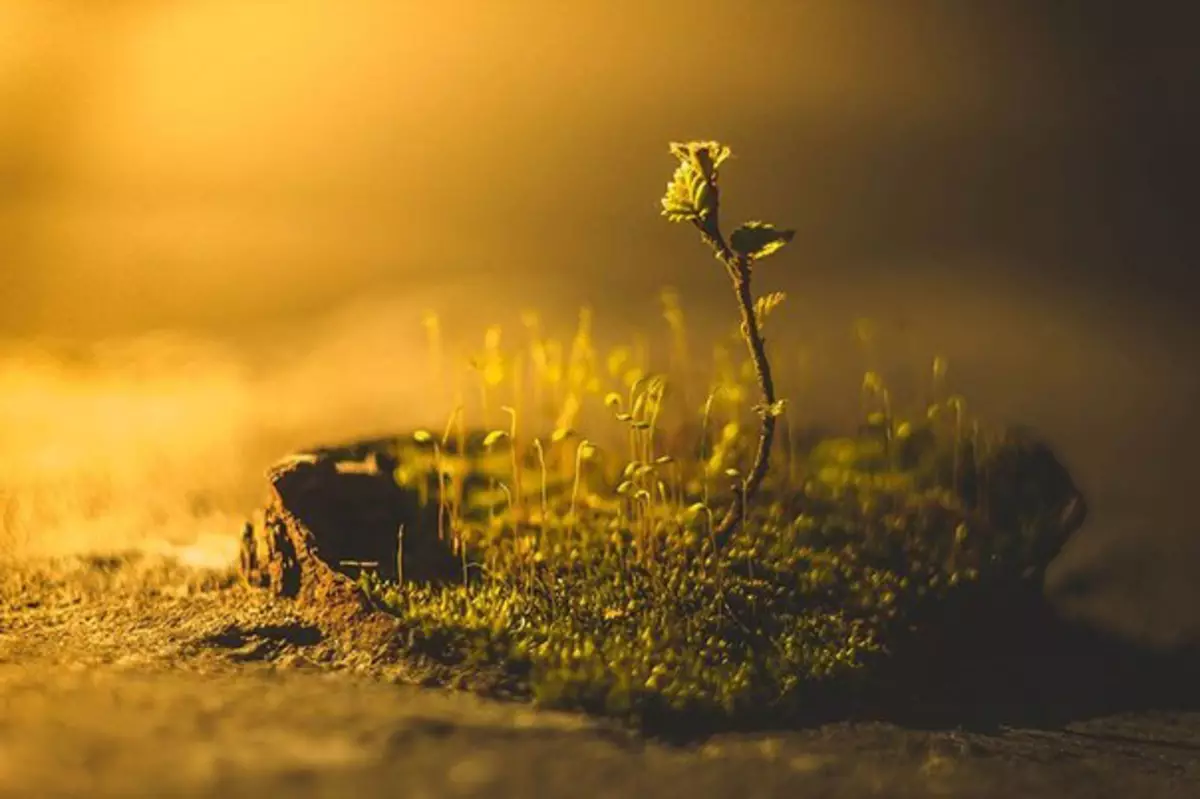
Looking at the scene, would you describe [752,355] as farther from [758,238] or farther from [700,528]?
[700,528]

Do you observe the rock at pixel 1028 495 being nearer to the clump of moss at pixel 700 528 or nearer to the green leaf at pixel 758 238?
the clump of moss at pixel 700 528

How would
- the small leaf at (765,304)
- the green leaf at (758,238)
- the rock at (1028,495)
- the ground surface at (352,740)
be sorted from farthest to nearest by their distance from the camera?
the rock at (1028,495), the small leaf at (765,304), the green leaf at (758,238), the ground surface at (352,740)

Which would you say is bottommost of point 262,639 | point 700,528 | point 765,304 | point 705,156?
point 262,639

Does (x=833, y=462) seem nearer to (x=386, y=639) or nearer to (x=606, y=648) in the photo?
(x=606, y=648)

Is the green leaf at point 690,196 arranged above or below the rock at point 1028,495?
above

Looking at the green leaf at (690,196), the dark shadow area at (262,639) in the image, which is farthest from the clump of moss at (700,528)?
the dark shadow area at (262,639)

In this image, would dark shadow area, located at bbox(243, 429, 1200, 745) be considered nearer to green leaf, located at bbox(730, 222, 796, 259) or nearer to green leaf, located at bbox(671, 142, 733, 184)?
green leaf, located at bbox(730, 222, 796, 259)

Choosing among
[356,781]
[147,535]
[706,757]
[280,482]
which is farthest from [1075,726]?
[147,535]

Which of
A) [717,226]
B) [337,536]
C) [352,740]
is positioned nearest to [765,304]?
[717,226]
